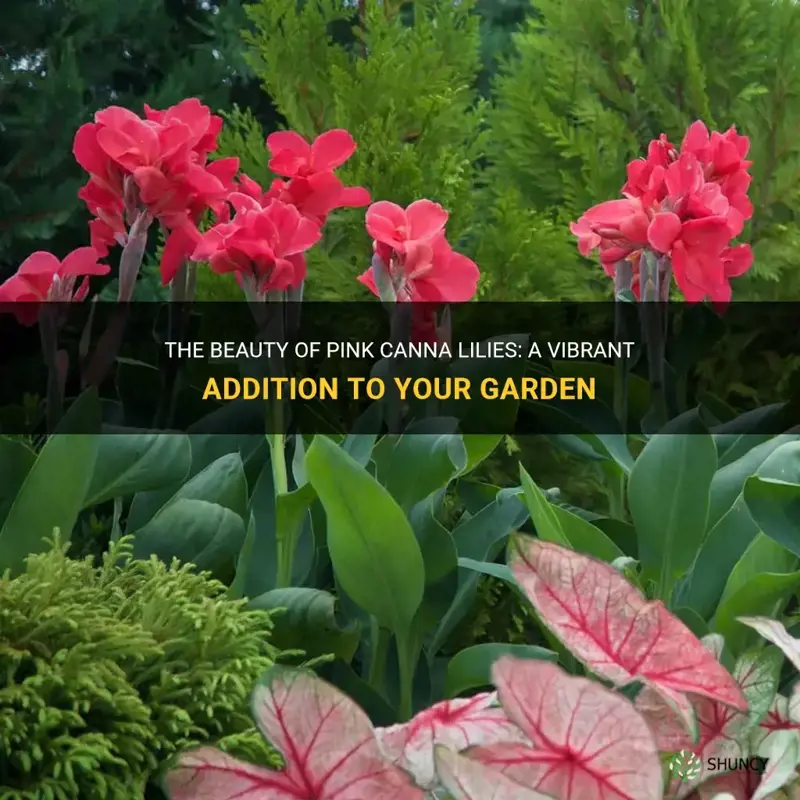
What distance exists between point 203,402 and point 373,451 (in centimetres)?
21

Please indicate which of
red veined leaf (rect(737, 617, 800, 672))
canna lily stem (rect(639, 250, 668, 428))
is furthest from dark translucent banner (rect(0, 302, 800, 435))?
red veined leaf (rect(737, 617, 800, 672))

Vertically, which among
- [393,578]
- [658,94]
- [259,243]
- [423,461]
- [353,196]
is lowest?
[393,578]

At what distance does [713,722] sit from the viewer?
17.4 inches

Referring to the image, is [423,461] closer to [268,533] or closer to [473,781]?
[268,533]

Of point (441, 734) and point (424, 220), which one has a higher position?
point (424, 220)

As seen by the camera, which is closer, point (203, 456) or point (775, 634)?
point (775, 634)

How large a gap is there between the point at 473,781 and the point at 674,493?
0.44 m

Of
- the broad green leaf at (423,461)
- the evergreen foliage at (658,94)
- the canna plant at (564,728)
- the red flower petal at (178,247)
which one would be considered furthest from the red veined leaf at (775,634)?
the evergreen foliage at (658,94)

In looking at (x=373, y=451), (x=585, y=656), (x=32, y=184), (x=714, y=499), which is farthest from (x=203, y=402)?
(x=32, y=184)

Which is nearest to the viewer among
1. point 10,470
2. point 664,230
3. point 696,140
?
point 10,470

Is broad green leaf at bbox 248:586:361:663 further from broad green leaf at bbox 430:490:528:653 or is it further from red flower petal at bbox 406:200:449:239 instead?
red flower petal at bbox 406:200:449:239

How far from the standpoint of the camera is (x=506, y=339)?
2.94 feet

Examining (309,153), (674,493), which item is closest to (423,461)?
(674,493)

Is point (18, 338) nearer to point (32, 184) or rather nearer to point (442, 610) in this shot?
point (32, 184)
